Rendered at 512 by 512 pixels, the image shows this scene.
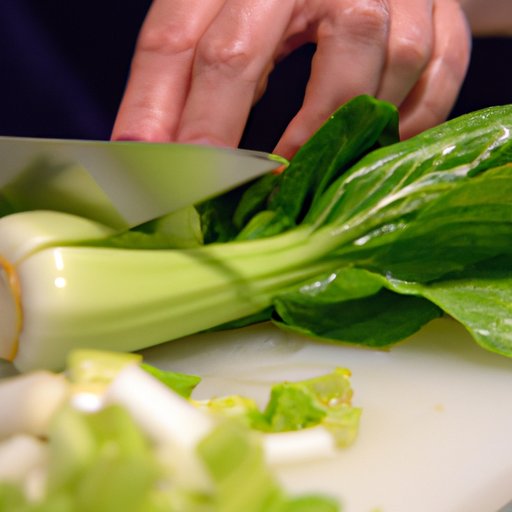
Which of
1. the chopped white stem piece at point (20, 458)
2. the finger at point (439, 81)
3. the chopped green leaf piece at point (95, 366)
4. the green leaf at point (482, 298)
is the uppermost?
the finger at point (439, 81)

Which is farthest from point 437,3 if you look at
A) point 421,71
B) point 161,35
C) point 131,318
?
point 131,318

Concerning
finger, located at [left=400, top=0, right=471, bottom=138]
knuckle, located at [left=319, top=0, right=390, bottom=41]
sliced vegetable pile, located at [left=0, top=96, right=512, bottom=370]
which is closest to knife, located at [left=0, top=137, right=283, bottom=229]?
sliced vegetable pile, located at [left=0, top=96, right=512, bottom=370]

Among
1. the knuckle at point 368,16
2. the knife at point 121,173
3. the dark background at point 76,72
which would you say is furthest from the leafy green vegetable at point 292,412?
the dark background at point 76,72

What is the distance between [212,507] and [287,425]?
197mm

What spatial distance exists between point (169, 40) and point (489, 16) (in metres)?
0.90

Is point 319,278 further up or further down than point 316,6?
further down

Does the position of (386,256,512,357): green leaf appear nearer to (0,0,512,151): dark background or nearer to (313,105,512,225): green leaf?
(313,105,512,225): green leaf

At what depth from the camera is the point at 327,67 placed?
3.56 ft

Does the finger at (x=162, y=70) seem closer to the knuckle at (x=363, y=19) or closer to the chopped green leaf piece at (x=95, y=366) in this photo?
the knuckle at (x=363, y=19)

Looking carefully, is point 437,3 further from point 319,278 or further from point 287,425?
point 287,425

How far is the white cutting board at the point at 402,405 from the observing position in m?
0.59

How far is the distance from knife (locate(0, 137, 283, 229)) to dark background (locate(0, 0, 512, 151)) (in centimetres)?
89

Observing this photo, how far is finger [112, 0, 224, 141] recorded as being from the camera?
100 centimetres

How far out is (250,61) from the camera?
3.36 feet
